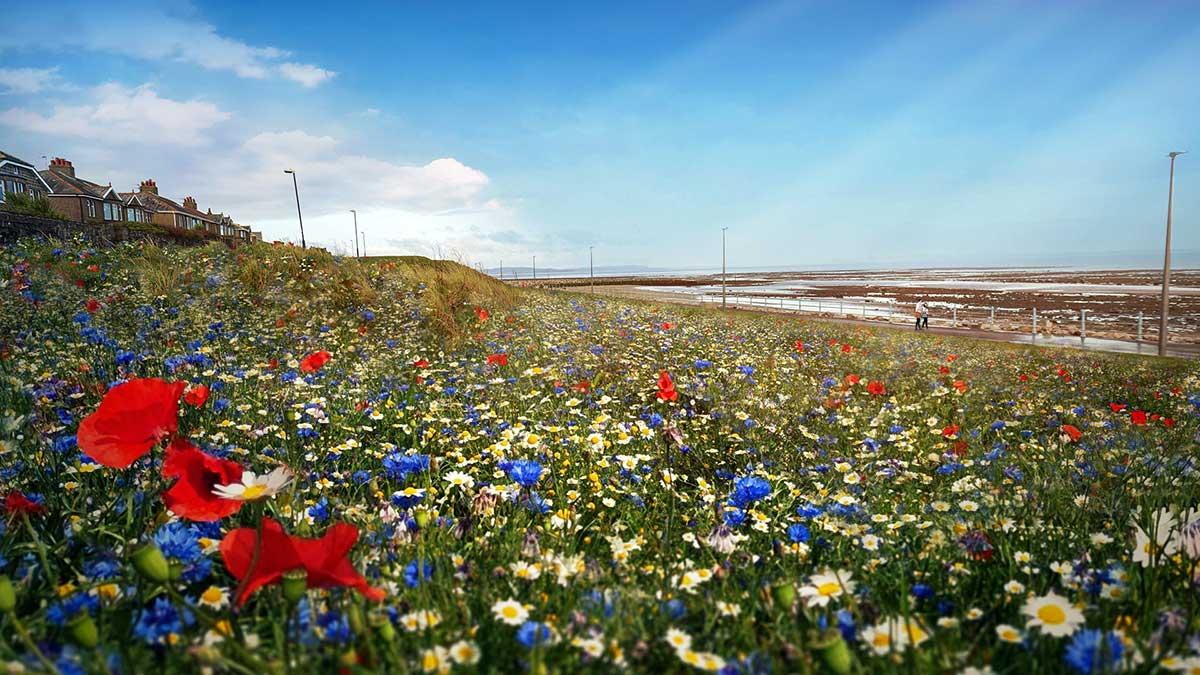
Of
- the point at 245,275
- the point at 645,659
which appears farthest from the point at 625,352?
the point at 245,275

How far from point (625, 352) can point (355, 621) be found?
21.6ft

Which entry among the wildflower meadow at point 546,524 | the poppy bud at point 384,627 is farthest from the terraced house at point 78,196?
the poppy bud at point 384,627

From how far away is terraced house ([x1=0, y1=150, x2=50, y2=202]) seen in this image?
4804 cm

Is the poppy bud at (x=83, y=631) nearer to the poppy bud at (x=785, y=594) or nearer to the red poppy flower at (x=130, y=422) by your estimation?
the red poppy flower at (x=130, y=422)

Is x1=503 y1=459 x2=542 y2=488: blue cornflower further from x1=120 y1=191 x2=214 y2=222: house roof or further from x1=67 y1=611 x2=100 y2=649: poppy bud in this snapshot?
x1=120 y1=191 x2=214 y2=222: house roof

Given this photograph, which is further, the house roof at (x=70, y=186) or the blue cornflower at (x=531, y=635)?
the house roof at (x=70, y=186)

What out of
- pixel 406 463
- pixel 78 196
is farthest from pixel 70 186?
pixel 406 463

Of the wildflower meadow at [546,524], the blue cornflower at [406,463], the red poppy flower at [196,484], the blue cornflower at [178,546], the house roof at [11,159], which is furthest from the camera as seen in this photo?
the house roof at [11,159]

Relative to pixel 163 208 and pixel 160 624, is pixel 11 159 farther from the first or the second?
pixel 160 624

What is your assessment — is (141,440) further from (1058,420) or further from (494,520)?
(1058,420)

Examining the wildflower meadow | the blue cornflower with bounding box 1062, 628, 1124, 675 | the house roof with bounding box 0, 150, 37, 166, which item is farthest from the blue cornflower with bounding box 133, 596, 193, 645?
the house roof with bounding box 0, 150, 37, 166

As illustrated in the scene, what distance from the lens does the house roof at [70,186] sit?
55.7m

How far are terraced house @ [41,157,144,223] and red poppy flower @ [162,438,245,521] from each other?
65614mm

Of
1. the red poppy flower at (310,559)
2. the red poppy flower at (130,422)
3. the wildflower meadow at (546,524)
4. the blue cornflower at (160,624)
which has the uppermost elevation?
the red poppy flower at (130,422)
